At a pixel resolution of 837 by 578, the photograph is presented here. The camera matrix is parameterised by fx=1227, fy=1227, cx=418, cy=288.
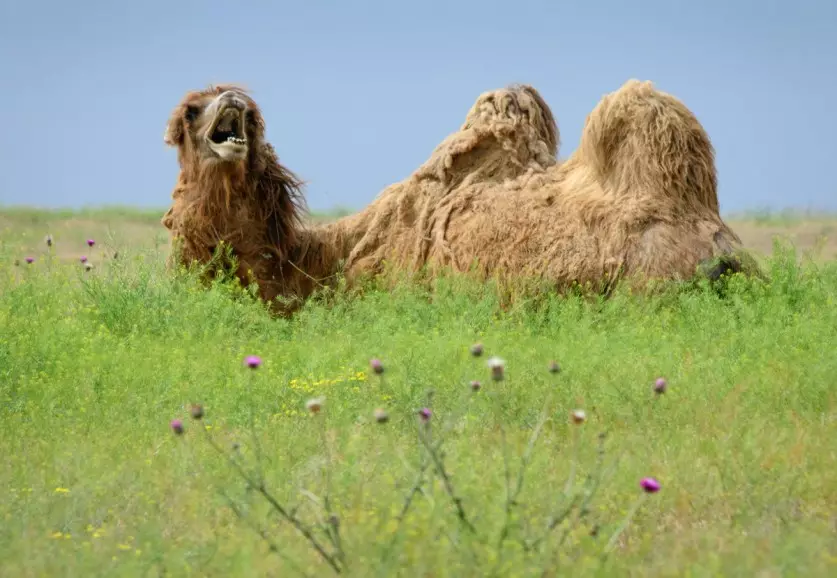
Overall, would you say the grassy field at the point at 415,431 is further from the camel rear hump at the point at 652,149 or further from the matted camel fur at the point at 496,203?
the camel rear hump at the point at 652,149

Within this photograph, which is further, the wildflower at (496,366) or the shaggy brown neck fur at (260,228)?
the shaggy brown neck fur at (260,228)

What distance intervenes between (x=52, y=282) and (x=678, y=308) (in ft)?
16.1

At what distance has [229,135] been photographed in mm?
9500

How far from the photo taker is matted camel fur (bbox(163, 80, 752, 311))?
8.76m

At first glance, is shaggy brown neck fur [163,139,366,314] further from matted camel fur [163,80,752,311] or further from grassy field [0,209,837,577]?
grassy field [0,209,837,577]

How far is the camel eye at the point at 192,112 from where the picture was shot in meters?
9.39

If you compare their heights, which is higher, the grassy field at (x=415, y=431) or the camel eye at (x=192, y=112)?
the camel eye at (x=192, y=112)

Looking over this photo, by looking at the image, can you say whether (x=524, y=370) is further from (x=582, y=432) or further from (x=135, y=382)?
(x=135, y=382)

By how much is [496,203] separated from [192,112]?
2433 mm

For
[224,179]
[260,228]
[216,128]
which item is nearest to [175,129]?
[216,128]

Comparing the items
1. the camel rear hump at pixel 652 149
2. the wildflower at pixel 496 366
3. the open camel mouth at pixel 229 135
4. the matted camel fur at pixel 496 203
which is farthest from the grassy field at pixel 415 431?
the open camel mouth at pixel 229 135

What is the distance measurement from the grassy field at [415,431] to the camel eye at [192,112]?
3.67ft

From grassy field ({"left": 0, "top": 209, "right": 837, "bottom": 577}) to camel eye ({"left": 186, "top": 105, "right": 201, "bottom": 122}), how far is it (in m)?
1.12

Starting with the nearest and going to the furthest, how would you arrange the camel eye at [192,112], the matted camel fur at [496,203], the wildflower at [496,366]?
1. the wildflower at [496,366]
2. the matted camel fur at [496,203]
3. the camel eye at [192,112]
